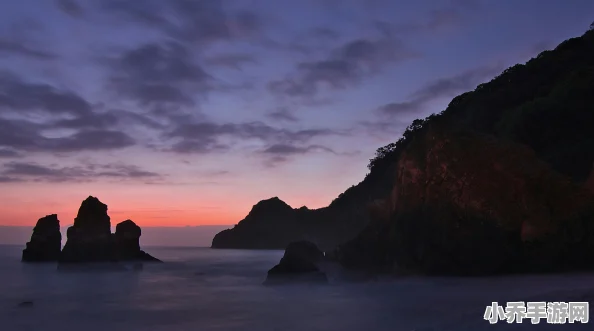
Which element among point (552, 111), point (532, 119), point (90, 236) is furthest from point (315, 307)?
point (90, 236)

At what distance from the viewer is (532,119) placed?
35219mm

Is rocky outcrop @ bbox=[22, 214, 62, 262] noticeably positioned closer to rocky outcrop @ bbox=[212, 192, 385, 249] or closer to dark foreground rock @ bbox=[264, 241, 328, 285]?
rocky outcrop @ bbox=[212, 192, 385, 249]

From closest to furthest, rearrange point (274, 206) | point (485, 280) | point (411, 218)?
point (485, 280), point (411, 218), point (274, 206)

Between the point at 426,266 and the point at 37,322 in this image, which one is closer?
the point at 37,322

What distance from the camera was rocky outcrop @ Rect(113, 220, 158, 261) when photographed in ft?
275

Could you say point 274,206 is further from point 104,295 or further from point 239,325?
point 239,325

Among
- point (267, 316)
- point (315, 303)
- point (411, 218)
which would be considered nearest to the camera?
point (267, 316)

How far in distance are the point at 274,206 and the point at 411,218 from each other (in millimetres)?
137675

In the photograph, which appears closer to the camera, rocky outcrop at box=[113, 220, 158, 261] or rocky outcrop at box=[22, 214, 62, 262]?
rocky outcrop at box=[22, 214, 62, 262]

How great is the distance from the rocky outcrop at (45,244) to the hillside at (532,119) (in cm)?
4796

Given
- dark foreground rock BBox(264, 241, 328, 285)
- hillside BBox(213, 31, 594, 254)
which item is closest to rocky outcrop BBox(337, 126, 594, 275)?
hillside BBox(213, 31, 594, 254)

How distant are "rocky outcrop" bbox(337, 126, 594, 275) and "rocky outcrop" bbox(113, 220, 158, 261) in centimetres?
6293

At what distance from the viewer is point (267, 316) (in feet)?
63.7

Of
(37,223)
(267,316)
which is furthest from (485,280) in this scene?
(37,223)
